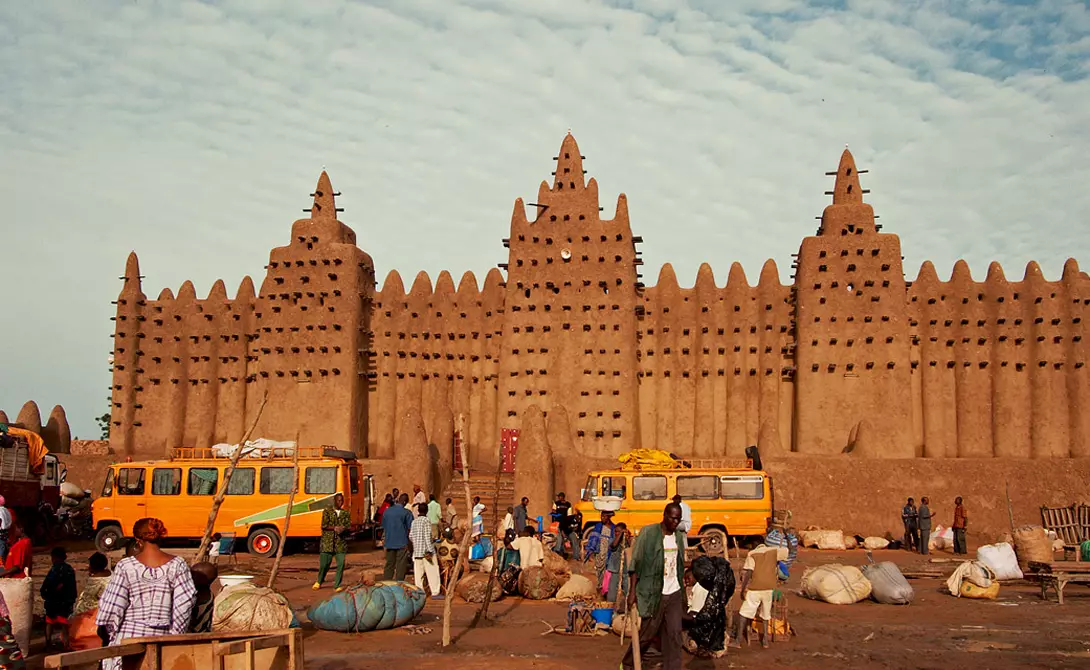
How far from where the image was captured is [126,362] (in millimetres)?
34250

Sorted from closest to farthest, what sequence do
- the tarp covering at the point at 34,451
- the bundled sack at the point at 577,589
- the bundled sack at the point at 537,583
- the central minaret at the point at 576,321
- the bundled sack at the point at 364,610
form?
1. the bundled sack at the point at 364,610
2. the bundled sack at the point at 577,589
3. the bundled sack at the point at 537,583
4. the tarp covering at the point at 34,451
5. the central minaret at the point at 576,321

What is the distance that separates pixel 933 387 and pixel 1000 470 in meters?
5.76

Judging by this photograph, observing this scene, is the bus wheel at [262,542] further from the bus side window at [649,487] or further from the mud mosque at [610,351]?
the bus side window at [649,487]

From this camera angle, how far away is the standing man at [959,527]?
2120 cm

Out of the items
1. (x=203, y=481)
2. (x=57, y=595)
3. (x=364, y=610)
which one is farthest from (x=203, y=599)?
(x=203, y=481)

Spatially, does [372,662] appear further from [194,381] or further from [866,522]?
[194,381]

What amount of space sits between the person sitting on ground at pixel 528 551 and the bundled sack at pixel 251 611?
6432 millimetres

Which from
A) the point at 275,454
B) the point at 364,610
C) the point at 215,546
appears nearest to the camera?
the point at 364,610

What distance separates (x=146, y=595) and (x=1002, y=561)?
568 inches

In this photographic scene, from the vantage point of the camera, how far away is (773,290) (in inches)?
1196

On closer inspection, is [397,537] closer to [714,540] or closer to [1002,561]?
[714,540]

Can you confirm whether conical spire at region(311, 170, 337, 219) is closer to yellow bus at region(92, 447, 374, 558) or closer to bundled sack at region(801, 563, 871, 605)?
yellow bus at region(92, 447, 374, 558)

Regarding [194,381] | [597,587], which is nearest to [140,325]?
[194,381]

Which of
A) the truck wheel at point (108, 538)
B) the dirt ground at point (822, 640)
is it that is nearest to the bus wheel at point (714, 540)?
the dirt ground at point (822, 640)
